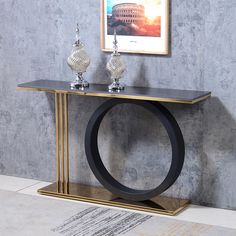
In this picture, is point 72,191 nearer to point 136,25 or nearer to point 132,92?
point 132,92

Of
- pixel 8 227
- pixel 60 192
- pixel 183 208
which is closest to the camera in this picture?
pixel 8 227

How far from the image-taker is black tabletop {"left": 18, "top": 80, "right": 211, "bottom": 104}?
3.98 m

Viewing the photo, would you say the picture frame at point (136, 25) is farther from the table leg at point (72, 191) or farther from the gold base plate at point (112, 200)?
the gold base plate at point (112, 200)

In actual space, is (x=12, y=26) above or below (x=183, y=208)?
above

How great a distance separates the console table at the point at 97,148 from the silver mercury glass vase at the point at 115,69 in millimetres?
51

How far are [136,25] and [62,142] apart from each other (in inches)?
37.8

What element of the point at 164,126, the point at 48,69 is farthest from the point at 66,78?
the point at 164,126

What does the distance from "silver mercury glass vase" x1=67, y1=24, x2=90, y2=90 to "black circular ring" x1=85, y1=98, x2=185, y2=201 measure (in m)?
0.21

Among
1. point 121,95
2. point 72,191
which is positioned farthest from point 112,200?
point 121,95

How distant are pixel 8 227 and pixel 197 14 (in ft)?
5.55

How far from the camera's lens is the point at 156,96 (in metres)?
4.02

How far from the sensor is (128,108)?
4.46 meters

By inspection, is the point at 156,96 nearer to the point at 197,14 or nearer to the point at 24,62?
the point at 197,14

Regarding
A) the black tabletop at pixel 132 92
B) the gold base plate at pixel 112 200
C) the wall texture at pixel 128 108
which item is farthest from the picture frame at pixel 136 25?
the gold base plate at pixel 112 200
